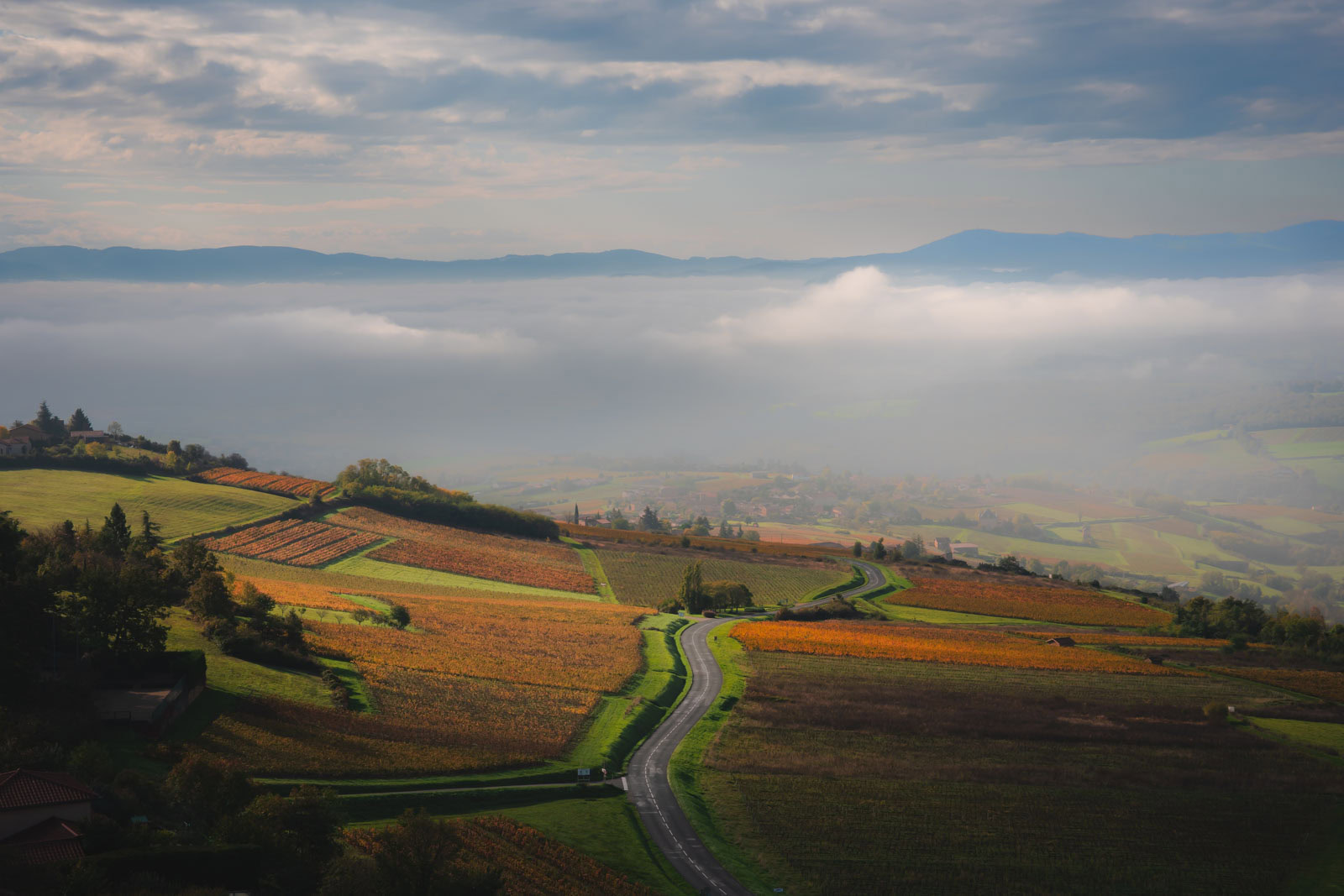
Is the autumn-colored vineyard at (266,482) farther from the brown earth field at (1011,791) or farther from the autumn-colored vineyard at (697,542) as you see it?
the brown earth field at (1011,791)

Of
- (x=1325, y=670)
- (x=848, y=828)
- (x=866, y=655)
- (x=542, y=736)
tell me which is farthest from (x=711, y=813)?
(x=1325, y=670)

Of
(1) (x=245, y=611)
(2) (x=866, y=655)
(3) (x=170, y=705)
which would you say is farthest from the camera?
(2) (x=866, y=655)

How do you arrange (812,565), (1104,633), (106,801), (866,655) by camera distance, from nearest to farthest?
(106,801) → (866,655) → (1104,633) → (812,565)

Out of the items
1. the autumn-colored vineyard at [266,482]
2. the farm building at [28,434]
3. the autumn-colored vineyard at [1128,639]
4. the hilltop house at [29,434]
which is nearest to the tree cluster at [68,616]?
the autumn-colored vineyard at [1128,639]

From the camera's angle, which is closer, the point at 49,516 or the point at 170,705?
the point at 170,705

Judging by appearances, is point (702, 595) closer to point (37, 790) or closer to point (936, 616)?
point (936, 616)

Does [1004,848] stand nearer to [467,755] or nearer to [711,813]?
[711,813]

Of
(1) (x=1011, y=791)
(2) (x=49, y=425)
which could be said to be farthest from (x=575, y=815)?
(2) (x=49, y=425)
